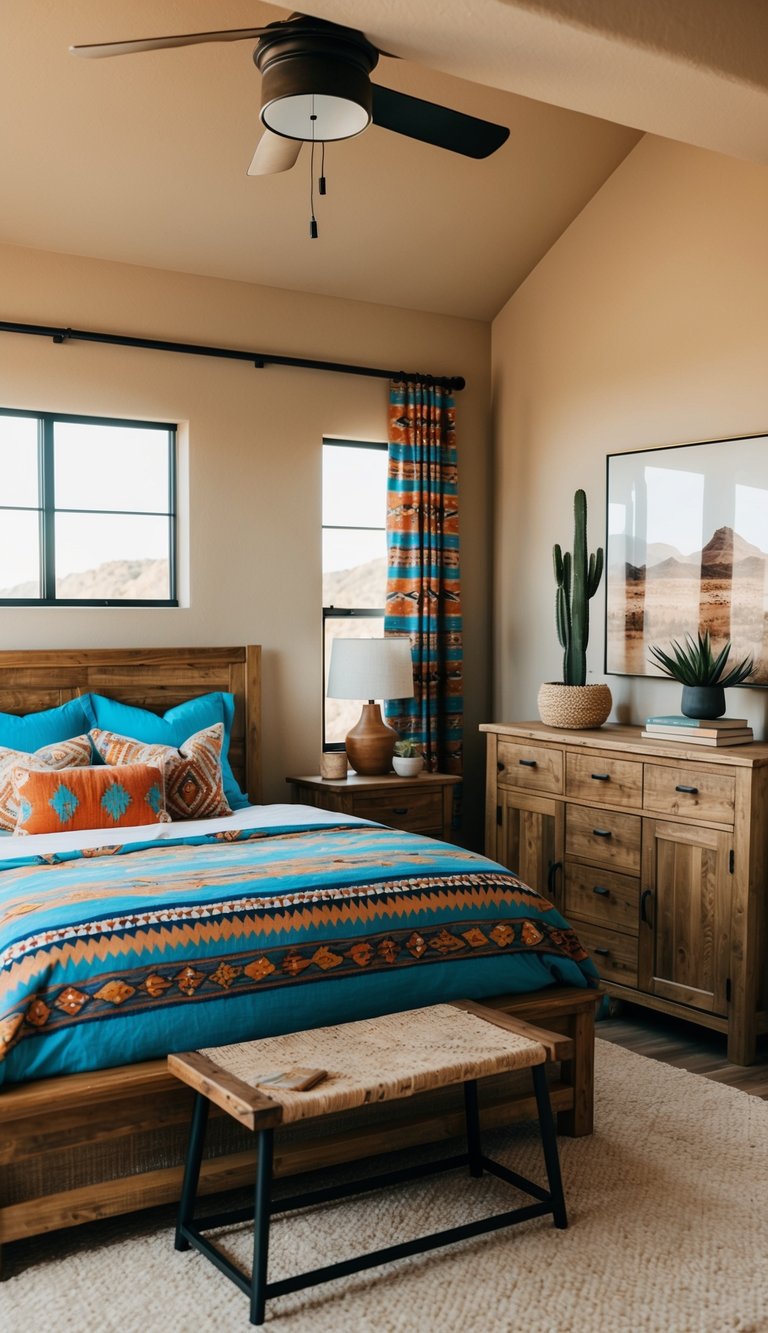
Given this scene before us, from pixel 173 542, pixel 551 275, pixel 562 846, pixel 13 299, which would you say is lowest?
pixel 562 846

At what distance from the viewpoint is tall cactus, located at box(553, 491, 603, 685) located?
4.53 meters

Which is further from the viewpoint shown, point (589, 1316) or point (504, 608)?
point (504, 608)

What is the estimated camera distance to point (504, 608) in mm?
5547

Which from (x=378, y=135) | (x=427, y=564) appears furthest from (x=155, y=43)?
(x=427, y=564)

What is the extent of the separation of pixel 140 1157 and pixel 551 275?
160 inches

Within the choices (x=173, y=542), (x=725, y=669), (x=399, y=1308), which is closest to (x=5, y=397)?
(x=173, y=542)

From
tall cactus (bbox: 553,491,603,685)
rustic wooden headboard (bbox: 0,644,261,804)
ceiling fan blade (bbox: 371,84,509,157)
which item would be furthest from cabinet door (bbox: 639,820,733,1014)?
ceiling fan blade (bbox: 371,84,509,157)

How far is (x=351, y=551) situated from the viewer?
210 inches

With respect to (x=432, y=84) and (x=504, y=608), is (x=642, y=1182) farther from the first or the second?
(x=432, y=84)

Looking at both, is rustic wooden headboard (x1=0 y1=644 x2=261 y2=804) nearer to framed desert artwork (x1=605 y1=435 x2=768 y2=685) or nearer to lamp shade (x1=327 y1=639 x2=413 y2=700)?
lamp shade (x1=327 y1=639 x2=413 y2=700)

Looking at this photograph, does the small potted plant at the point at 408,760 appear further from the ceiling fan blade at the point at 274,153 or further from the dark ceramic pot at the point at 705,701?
the ceiling fan blade at the point at 274,153

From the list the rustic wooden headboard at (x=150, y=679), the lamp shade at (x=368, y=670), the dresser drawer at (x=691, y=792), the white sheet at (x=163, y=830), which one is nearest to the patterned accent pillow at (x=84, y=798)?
the white sheet at (x=163, y=830)

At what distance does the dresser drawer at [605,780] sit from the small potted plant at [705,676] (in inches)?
11.4

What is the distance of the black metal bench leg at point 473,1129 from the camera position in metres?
2.84
